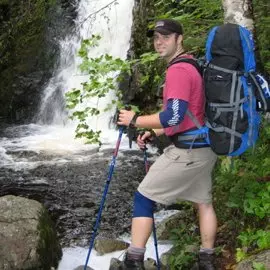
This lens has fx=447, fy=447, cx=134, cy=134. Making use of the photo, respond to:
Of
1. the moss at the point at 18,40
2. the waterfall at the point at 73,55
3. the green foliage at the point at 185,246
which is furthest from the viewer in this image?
the waterfall at the point at 73,55

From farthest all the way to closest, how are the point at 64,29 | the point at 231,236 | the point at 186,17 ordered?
the point at 64,29 → the point at 186,17 → the point at 231,236

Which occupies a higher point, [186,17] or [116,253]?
[186,17]

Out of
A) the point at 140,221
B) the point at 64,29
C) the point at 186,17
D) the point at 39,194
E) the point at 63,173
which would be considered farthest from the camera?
the point at 64,29

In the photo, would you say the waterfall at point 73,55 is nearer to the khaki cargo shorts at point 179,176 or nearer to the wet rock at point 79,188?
the wet rock at point 79,188

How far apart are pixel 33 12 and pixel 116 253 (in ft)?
42.2

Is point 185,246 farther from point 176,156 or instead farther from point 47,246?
point 47,246

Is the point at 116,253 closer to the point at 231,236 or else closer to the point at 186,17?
the point at 231,236

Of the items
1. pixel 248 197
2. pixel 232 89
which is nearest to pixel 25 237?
pixel 248 197

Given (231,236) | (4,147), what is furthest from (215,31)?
(4,147)

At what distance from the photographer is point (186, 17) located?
5.45 m

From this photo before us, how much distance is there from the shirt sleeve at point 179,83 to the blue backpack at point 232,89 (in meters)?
0.12

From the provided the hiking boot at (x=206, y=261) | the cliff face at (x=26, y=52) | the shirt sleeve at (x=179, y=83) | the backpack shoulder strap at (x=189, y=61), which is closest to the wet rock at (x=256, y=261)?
the hiking boot at (x=206, y=261)

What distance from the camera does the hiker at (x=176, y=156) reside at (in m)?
3.44

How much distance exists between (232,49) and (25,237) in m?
3.56
